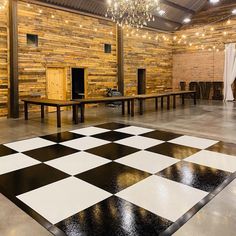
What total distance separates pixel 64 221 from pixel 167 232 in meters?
0.82

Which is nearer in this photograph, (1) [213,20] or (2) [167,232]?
(2) [167,232]

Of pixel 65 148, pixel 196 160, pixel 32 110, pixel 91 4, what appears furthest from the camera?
pixel 91 4

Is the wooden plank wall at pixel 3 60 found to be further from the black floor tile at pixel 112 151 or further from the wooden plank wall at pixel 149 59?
the wooden plank wall at pixel 149 59

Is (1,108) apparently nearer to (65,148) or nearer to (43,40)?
(43,40)

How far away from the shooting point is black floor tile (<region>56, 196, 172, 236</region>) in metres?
2.01

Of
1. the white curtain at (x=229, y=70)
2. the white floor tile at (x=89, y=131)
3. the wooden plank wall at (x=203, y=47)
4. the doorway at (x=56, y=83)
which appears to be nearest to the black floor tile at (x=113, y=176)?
the white floor tile at (x=89, y=131)

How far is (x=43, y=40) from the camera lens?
857 cm

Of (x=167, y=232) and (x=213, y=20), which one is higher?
(x=213, y=20)

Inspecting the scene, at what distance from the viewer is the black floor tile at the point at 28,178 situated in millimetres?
2854

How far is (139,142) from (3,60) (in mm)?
5183

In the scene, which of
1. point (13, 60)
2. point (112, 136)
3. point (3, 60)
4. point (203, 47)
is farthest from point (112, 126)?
point (203, 47)

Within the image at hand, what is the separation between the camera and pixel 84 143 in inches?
186

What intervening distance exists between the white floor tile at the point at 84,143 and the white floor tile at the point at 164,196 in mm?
1707

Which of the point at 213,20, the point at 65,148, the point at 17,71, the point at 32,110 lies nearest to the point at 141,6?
the point at 65,148
